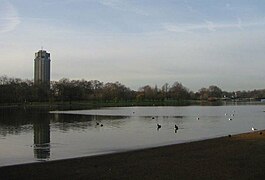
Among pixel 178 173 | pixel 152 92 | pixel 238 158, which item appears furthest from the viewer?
pixel 152 92

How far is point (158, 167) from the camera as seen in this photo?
53.4 ft

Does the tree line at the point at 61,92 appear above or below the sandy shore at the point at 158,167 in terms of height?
above

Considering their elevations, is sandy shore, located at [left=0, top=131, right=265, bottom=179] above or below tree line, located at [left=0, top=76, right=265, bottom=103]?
below

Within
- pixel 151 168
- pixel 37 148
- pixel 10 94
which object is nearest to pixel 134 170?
pixel 151 168

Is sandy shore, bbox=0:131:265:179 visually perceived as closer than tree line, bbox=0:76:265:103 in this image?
Yes

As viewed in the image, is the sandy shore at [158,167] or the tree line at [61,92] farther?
the tree line at [61,92]

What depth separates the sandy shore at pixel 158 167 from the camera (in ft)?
47.2

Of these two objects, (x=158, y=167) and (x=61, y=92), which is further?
(x=61, y=92)

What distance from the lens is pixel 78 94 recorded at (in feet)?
509

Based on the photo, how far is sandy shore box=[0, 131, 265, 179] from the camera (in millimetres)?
14399

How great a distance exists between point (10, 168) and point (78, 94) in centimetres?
13896

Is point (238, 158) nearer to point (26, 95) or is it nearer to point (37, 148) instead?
point (37, 148)

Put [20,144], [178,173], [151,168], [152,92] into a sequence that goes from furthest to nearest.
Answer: [152,92], [20,144], [151,168], [178,173]

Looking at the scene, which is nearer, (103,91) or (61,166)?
A: (61,166)
